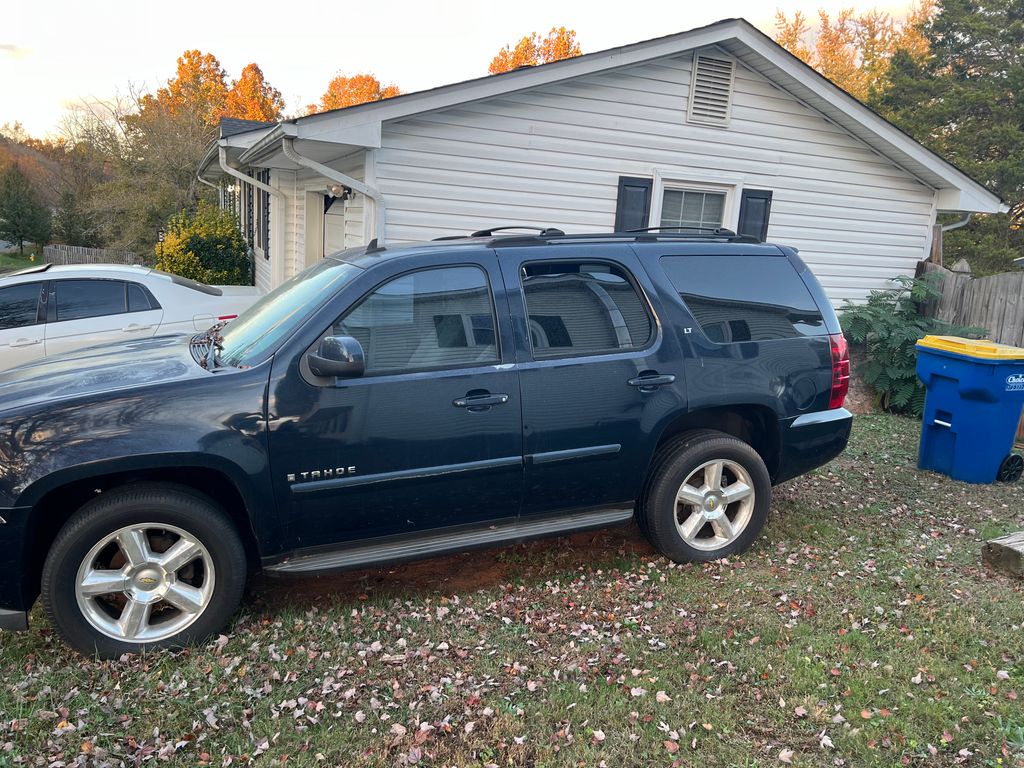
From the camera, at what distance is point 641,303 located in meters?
4.43

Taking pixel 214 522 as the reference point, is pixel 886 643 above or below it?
below

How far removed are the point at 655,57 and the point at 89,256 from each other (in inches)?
909

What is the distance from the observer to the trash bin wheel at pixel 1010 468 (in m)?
6.57

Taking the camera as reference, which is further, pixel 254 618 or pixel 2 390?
pixel 254 618

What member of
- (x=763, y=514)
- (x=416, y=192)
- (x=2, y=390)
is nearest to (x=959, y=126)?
(x=416, y=192)

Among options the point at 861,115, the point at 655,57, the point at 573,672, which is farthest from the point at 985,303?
the point at 573,672

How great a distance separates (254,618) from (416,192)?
5479 millimetres

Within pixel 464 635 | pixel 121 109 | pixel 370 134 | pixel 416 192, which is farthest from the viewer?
pixel 121 109

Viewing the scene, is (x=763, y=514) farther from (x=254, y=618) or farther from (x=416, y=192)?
(x=416, y=192)

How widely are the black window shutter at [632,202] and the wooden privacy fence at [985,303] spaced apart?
14.5 ft

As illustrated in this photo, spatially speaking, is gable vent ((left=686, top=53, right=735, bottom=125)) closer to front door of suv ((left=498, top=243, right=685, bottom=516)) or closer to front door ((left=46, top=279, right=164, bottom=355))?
front door of suv ((left=498, top=243, right=685, bottom=516))

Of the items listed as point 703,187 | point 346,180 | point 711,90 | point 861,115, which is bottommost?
point 346,180

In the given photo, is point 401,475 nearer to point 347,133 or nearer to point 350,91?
point 347,133

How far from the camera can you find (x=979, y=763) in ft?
9.43
